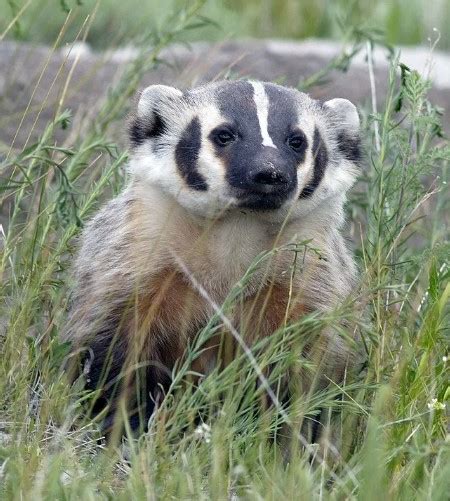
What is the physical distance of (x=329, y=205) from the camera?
13.8 feet

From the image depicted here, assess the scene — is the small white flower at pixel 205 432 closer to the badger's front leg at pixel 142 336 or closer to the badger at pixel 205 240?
the badger at pixel 205 240

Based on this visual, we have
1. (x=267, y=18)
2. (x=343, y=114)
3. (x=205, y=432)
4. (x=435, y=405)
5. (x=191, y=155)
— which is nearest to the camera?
(x=205, y=432)

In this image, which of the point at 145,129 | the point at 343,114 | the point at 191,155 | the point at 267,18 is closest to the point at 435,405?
the point at 191,155

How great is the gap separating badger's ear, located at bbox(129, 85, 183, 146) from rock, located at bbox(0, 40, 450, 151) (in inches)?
58.9

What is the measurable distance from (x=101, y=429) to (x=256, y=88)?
118cm

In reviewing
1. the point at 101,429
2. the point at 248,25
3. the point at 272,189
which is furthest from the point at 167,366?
the point at 248,25

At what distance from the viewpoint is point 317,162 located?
13.6 feet

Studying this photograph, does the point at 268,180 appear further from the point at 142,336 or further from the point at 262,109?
the point at 142,336

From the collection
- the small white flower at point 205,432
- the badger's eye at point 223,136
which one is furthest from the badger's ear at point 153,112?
the small white flower at point 205,432

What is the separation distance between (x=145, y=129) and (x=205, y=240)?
464mm

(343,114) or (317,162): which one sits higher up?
(343,114)

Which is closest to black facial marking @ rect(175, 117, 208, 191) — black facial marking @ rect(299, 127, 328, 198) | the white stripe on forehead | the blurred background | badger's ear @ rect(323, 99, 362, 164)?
the white stripe on forehead

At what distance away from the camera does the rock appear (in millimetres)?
6104

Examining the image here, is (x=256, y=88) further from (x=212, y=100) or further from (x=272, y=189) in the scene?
(x=272, y=189)
